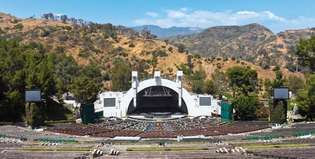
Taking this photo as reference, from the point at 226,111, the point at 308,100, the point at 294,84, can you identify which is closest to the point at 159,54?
the point at 294,84

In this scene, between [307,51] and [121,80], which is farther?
[121,80]

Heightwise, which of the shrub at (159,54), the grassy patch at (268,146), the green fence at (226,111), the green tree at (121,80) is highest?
the shrub at (159,54)

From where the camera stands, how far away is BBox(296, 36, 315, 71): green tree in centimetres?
9994

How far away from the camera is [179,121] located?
95812mm

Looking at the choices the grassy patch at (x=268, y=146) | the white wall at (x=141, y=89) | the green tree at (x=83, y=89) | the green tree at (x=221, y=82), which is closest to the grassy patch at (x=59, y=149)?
the grassy patch at (x=268, y=146)

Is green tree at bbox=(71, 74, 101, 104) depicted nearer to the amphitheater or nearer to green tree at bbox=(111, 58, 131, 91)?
the amphitheater

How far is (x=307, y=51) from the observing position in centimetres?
10100

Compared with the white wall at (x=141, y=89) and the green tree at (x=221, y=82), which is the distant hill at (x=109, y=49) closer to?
the green tree at (x=221, y=82)

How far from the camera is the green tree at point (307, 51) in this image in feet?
328

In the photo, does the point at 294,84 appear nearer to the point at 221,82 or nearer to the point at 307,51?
the point at 221,82

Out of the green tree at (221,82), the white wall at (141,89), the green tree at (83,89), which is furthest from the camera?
the green tree at (221,82)

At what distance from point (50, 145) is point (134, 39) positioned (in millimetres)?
137535

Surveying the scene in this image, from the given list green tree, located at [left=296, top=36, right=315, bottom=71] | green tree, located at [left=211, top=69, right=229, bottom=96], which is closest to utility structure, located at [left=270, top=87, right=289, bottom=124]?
green tree, located at [left=296, top=36, right=315, bottom=71]

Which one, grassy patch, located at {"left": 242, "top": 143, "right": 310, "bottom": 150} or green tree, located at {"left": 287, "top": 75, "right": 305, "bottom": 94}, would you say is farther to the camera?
green tree, located at {"left": 287, "top": 75, "right": 305, "bottom": 94}
